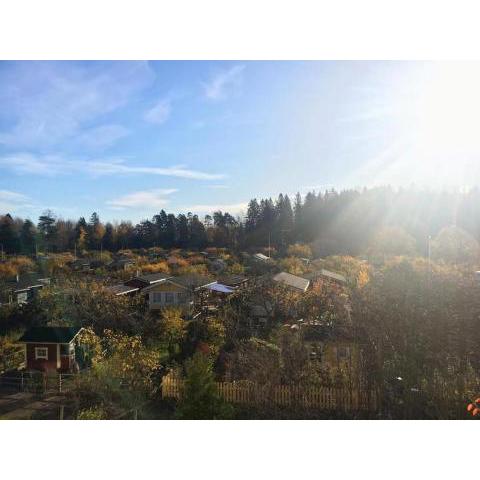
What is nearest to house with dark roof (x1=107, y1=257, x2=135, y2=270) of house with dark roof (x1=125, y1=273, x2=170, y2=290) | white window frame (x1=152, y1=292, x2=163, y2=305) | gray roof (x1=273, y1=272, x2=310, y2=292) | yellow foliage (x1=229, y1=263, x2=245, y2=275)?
house with dark roof (x1=125, y1=273, x2=170, y2=290)

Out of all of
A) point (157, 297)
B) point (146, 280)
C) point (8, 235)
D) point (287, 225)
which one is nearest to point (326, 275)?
point (287, 225)

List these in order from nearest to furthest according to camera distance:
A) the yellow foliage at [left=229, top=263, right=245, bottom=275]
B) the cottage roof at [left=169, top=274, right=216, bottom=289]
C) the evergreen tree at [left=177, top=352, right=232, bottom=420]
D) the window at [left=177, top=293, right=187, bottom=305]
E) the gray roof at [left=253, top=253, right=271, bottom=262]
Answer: the evergreen tree at [left=177, top=352, right=232, bottom=420] < the window at [left=177, top=293, right=187, bottom=305] < the cottage roof at [left=169, top=274, right=216, bottom=289] < the gray roof at [left=253, top=253, right=271, bottom=262] < the yellow foliage at [left=229, top=263, right=245, bottom=275]

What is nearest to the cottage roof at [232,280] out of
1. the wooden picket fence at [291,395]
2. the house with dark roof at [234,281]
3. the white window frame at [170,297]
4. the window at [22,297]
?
the house with dark roof at [234,281]

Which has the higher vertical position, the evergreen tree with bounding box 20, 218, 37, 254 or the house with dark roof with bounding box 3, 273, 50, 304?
the evergreen tree with bounding box 20, 218, 37, 254

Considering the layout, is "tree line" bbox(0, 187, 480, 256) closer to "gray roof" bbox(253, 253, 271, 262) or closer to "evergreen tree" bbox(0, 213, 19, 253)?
"evergreen tree" bbox(0, 213, 19, 253)

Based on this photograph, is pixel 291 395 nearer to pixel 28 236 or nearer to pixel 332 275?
pixel 332 275
